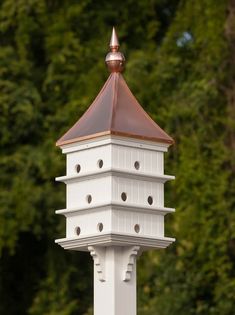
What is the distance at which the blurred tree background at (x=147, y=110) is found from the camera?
619 inches

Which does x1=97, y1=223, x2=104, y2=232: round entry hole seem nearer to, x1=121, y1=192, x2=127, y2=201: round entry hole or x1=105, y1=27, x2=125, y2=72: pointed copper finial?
x1=121, y1=192, x2=127, y2=201: round entry hole

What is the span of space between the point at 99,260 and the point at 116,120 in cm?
83

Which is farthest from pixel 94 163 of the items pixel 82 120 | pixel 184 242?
pixel 184 242

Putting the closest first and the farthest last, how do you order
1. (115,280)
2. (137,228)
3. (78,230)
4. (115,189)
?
(115,280), (115,189), (137,228), (78,230)

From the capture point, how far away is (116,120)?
1005 cm

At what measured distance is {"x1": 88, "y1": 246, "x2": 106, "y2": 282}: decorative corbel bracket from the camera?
9.95 meters

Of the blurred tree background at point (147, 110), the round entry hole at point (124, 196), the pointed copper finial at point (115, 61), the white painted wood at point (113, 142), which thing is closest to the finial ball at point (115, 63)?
the pointed copper finial at point (115, 61)

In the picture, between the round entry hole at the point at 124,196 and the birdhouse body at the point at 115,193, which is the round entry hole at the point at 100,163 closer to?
→ the birdhouse body at the point at 115,193

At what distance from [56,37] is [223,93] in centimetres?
195

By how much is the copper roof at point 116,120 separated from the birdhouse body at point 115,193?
0.16ft

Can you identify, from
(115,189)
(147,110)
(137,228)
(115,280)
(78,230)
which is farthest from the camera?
(147,110)

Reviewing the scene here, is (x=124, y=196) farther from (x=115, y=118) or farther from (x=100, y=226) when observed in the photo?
(x=115, y=118)

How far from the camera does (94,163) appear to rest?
10.1 m

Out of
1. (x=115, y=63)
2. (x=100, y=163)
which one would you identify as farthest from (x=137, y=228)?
(x=115, y=63)
